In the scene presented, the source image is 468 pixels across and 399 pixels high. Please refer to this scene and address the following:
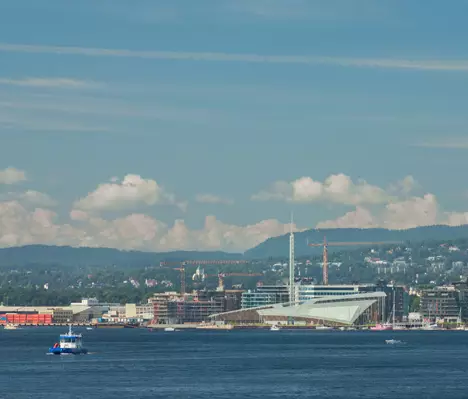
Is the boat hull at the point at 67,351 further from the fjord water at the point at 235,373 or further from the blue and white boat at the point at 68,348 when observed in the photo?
the fjord water at the point at 235,373

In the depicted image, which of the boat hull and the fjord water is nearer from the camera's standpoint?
the fjord water

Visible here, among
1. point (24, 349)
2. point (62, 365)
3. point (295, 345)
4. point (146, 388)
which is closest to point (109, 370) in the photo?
point (62, 365)

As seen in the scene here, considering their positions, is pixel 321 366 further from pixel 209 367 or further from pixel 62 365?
pixel 62 365

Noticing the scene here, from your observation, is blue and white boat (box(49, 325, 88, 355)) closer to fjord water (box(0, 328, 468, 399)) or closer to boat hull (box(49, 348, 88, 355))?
boat hull (box(49, 348, 88, 355))

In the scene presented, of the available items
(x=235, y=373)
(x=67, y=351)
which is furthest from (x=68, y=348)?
(x=235, y=373)

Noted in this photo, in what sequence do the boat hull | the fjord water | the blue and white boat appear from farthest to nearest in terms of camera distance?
the blue and white boat
the boat hull
the fjord water

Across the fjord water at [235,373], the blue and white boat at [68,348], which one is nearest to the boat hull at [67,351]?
the blue and white boat at [68,348]

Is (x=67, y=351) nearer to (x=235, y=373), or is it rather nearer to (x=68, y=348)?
(x=68, y=348)

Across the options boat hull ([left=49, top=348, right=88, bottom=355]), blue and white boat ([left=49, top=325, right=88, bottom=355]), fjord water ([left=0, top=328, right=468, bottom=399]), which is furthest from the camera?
blue and white boat ([left=49, top=325, right=88, bottom=355])

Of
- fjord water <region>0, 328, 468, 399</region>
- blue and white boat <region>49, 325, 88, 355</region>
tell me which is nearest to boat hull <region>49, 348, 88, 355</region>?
blue and white boat <region>49, 325, 88, 355</region>
